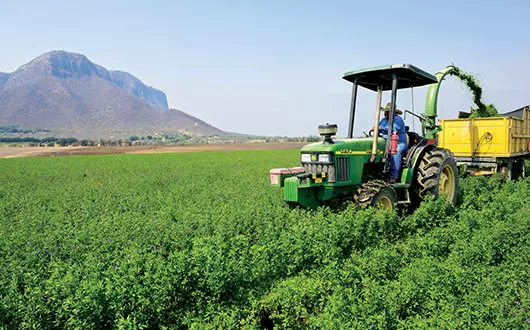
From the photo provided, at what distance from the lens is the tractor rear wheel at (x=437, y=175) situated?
9.23 meters

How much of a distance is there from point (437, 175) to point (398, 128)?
1397mm

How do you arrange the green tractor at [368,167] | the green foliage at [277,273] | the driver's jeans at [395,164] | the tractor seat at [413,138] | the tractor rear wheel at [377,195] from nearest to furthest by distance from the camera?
the green foliage at [277,273] → the tractor rear wheel at [377,195] → the green tractor at [368,167] → the driver's jeans at [395,164] → the tractor seat at [413,138]

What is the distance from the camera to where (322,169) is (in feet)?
26.6

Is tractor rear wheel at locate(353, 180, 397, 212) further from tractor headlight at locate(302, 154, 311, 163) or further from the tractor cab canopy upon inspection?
tractor headlight at locate(302, 154, 311, 163)

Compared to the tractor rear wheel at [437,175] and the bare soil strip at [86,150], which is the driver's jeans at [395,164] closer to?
the tractor rear wheel at [437,175]

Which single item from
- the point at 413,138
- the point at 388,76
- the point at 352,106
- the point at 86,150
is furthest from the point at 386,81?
the point at 86,150

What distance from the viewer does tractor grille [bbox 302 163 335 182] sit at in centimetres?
798

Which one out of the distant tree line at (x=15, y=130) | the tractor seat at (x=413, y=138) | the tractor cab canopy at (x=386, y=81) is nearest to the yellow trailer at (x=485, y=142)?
the tractor seat at (x=413, y=138)

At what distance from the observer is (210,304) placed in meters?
4.81

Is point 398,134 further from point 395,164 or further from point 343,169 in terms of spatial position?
point 343,169

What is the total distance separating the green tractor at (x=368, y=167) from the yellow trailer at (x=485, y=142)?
4.41 metres

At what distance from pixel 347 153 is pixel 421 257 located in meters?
2.52

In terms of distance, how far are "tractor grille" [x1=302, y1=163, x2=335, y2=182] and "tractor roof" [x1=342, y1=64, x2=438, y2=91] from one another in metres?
2.14

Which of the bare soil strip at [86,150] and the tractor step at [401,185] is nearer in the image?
the tractor step at [401,185]
